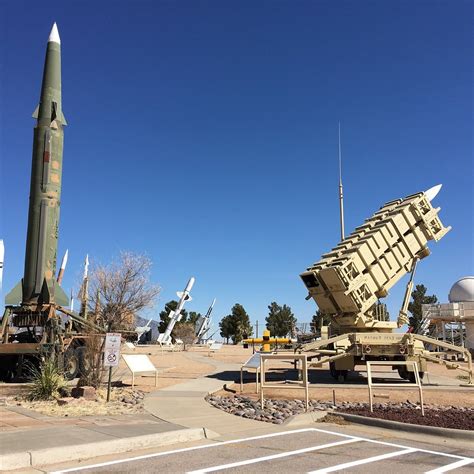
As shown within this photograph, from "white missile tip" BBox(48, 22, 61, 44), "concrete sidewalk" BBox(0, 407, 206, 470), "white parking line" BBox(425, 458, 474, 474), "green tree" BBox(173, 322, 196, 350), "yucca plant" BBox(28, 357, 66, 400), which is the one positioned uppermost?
"white missile tip" BBox(48, 22, 61, 44)

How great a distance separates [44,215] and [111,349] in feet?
27.7

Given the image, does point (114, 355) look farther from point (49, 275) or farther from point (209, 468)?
point (49, 275)

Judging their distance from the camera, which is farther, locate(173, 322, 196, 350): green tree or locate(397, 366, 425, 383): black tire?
locate(173, 322, 196, 350): green tree

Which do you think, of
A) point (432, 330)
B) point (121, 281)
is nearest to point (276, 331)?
point (432, 330)

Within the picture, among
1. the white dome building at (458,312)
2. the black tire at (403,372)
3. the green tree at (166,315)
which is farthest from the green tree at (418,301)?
the black tire at (403,372)

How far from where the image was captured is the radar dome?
41.9 metres

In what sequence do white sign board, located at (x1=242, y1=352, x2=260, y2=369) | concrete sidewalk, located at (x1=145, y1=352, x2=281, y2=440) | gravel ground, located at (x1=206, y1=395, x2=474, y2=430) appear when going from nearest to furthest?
concrete sidewalk, located at (x1=145, y1=352, x2=281, y2=440), gravel ground, located at (x1=206, y1=395, x2=474, y2=430), white sign board, located at (x1=242, y1=352, x2=260, y2=369)

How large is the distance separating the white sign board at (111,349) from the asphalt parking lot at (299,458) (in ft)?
15.1

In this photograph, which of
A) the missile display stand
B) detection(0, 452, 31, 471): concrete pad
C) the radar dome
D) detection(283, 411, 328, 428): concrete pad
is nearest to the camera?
detection(0, 452, 31, 471): concrete pad

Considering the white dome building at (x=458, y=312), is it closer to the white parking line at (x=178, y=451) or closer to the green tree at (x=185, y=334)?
the white parking line at (x=178, y=451)

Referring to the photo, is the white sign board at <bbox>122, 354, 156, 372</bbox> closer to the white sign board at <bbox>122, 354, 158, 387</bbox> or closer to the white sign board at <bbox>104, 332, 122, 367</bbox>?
the white sign board at <bbox>122, 354, 158, 387</bbox>

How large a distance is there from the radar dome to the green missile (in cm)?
3538

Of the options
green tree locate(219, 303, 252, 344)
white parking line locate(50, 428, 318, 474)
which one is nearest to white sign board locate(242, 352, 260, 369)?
white parking line locate(50, 428, 318, 474)

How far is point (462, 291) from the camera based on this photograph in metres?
42.5
